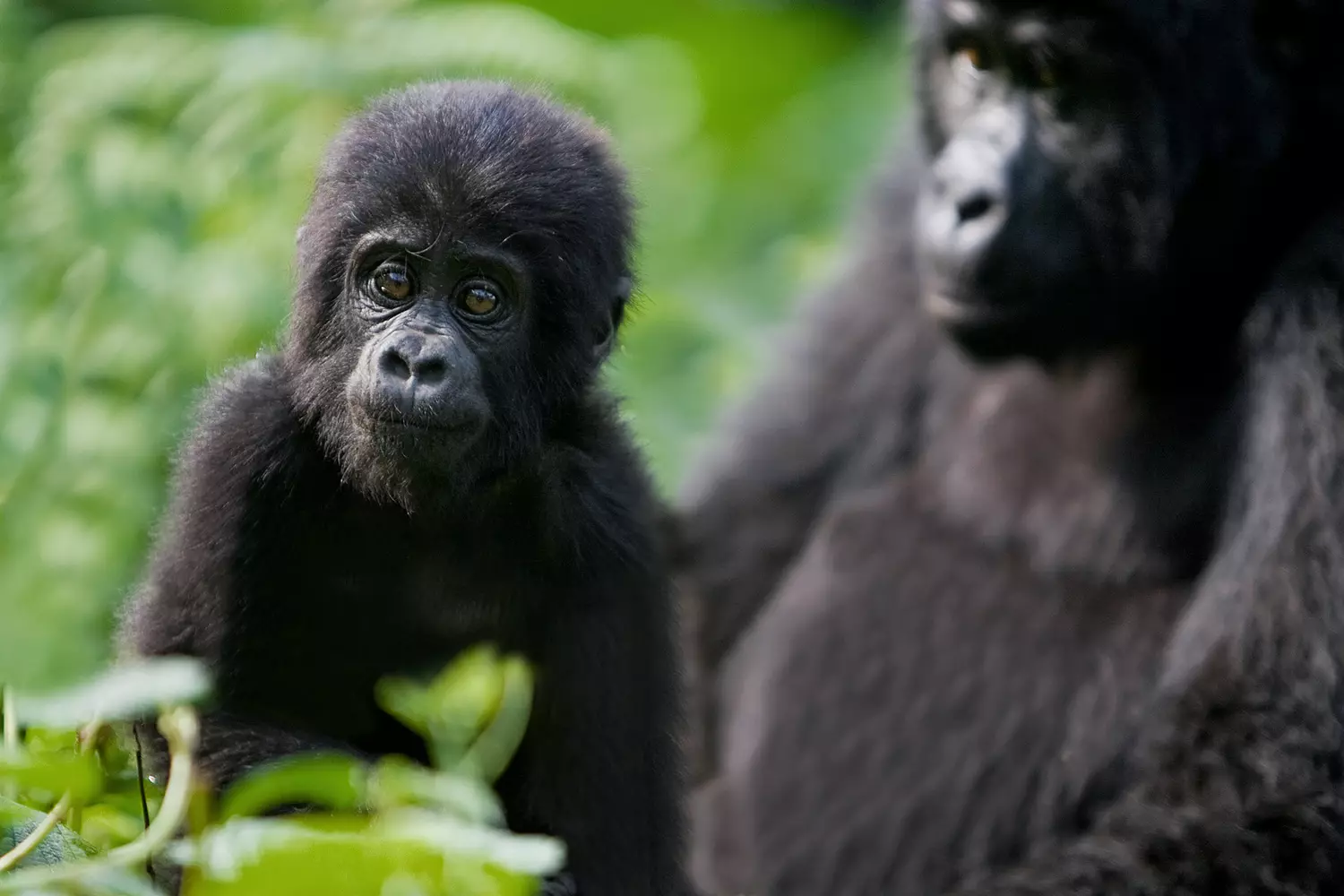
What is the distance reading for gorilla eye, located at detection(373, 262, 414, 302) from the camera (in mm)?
2295

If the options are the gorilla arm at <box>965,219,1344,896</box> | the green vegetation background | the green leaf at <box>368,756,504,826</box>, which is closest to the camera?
the green leaf at <box>368,756,504,826</box>

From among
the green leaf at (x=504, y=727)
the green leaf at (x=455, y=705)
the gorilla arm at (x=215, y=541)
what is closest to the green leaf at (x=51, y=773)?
the green leaf at (x=455, y=705)

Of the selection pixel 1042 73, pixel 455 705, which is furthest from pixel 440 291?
pixel 1042 73

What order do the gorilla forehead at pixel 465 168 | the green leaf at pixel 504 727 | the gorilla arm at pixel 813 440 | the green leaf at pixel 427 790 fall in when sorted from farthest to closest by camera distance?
1. the gorilla arm at pixel 813 440
2. the gorilla forehead at pixel 465 168
3. the green leaf at pixel 504 727
4. the green leaf at pixel 427 790

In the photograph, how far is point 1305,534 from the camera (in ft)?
9.42

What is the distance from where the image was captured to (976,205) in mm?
3092

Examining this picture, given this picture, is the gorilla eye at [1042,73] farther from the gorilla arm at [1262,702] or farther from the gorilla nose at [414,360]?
the gorilla nose at [414,360]

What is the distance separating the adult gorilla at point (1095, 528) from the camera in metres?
2.84

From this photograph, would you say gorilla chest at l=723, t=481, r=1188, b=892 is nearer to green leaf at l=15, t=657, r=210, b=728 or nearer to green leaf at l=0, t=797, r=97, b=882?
green leaf at l=0, t=797, r=97, b=882

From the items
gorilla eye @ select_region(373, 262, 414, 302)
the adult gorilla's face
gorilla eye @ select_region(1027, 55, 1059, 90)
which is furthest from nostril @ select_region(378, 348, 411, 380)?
gorilla eye @ select_region(1027, 55, 1059, 90)

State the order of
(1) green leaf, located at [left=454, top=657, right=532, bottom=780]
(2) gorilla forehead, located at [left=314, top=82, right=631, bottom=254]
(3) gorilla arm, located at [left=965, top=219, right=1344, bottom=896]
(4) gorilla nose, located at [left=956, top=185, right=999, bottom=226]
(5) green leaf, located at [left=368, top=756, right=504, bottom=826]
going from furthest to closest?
(4) gorilla nose, located at [left=956, top=185, right=999, bottom=226]
(3) gorilla arm, located at [left=965, top=219, right=1344, bottom=896]
(2) gorilla forehead, located at [left=314, top=82, right=631, bottom=254]
(1) green leaf, located at [left=454, top=657, right=532, bottom=780]
(5) green leaf, located at [left=368, top=756, right=504, bottom=826]

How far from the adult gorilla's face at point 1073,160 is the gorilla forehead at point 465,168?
86cm

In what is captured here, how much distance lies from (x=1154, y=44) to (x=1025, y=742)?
120 cm

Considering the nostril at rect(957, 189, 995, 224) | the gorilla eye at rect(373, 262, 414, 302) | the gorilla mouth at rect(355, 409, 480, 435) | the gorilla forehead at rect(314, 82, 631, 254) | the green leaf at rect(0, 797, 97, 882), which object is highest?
the gorilla forehead at rect(314, 82, 631, 254)
